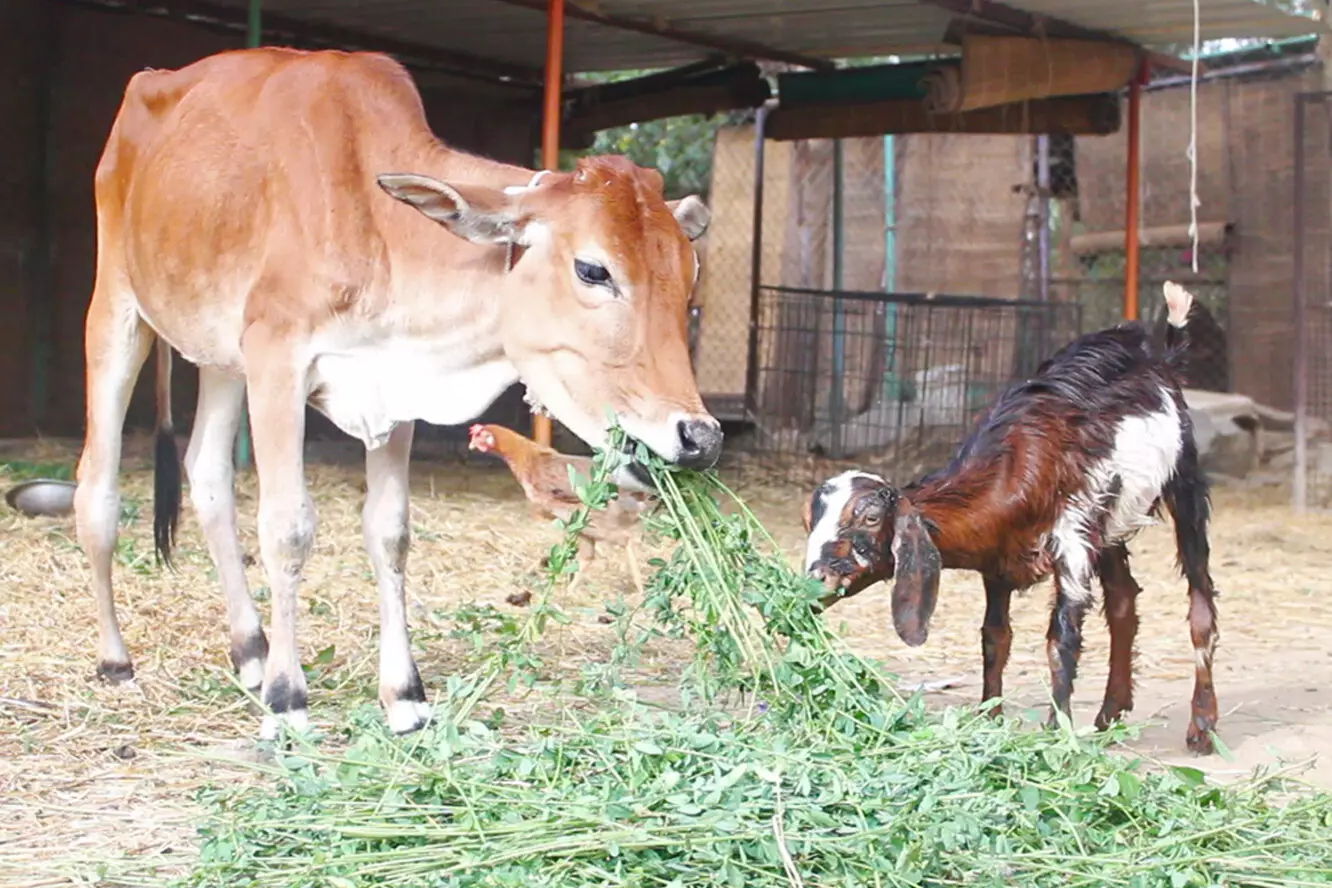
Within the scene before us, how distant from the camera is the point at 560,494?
8281 millimetres

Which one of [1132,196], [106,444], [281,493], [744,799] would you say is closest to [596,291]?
[281,493]

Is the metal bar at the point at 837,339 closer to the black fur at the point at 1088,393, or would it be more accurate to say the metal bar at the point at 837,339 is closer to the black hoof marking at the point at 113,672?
the black fur at the point at 1088,393

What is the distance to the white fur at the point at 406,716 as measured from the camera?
4738 mm

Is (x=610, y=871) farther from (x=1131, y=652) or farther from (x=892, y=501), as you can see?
(x=1131, y=652)

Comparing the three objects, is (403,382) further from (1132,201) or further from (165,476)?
(1132,201)

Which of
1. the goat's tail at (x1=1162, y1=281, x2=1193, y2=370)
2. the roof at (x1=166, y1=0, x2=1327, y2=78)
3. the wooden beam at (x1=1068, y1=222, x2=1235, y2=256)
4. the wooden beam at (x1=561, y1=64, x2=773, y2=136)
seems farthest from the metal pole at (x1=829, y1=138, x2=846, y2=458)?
the goat's tail at (x1=1162, y1=281, x2=1193, y2=370)

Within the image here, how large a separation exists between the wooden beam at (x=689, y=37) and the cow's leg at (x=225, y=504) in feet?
14.7

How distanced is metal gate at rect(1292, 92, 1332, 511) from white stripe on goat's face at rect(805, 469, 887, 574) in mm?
7224

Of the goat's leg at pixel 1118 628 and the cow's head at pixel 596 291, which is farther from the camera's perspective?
the goat's leg at pixel 1118 628

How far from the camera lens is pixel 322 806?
359 centimetres

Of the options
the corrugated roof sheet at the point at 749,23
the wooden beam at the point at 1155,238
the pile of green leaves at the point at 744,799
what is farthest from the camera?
the wooden beam at the point at 1155,238

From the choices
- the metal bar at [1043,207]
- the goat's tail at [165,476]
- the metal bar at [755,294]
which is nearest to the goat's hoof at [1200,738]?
the goat's tail at [165,476]

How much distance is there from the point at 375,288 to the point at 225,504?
3.98 ft

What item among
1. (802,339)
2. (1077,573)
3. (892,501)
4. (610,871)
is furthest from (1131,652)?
(802,339)
